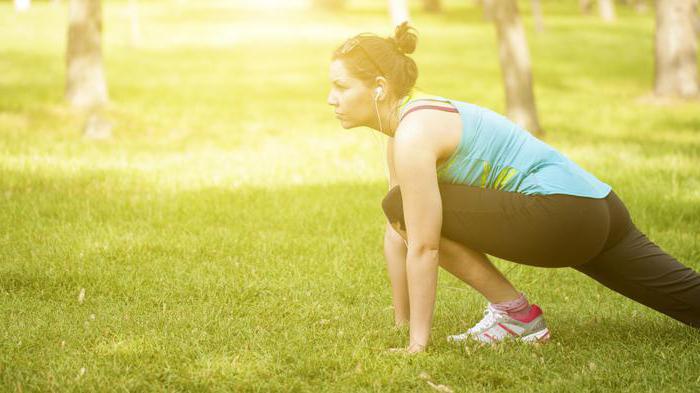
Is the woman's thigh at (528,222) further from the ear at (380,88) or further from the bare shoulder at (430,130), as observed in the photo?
the ear at (380,88)

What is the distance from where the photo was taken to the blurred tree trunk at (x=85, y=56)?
506 inches

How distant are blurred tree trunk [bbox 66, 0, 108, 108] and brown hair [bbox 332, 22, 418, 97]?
9.27 m

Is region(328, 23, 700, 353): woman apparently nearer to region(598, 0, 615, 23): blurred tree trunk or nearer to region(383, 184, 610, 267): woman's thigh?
region(383, 184, 610, 267): woman's thigh

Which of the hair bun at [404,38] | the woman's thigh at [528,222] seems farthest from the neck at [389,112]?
the woman's thigh at [528,222]

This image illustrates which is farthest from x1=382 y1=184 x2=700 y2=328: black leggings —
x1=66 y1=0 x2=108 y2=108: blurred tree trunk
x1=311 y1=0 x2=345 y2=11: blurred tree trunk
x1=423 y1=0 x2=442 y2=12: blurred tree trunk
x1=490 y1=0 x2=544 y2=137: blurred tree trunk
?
x1=423 y1=0 x2=442 y2=12: blurred tree trunk

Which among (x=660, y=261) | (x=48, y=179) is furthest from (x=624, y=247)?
(x=48, y=179)

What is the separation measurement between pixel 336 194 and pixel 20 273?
11.1 ft

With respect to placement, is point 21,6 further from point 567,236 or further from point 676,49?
point 567,236

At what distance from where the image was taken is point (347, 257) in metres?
6.47

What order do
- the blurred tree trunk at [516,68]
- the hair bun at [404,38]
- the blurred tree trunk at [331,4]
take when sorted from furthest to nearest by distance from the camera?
the blurred tree trunk at [331,4] < the blurred tree trunk at [516,68] < the hair bun at [404,38]

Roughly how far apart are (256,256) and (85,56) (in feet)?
25.3

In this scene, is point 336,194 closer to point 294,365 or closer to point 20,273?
point 20,273

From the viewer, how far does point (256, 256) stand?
250 inches

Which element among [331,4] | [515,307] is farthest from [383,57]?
[331,4]
